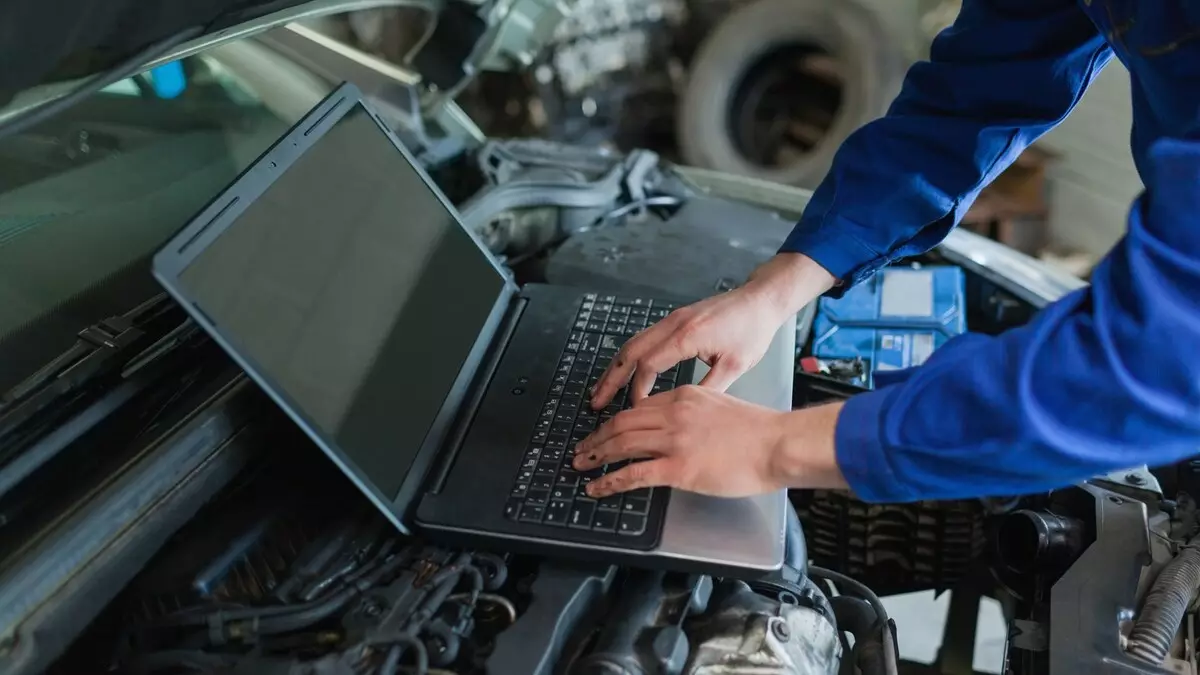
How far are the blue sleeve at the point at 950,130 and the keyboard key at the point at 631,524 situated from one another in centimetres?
36

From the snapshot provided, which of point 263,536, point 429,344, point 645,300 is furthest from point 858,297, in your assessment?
point 263,536

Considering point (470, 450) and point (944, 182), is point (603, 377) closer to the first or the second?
point (470, 450)

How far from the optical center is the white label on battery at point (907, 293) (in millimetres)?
1282

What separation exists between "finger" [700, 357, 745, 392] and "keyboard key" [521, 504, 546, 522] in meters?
0.20

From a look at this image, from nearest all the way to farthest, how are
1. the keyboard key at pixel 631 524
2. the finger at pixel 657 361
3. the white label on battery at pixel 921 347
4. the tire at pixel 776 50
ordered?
the keyboard key at pixel 631 524 → the finger at pixel 657 361 → the white label on battery at pixel 921 347 → the tire at pixel 776 50

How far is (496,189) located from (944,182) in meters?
0.65

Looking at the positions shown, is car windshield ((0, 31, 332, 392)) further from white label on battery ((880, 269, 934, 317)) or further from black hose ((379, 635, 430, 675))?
white label on battery ((880, 269, 934, 317))

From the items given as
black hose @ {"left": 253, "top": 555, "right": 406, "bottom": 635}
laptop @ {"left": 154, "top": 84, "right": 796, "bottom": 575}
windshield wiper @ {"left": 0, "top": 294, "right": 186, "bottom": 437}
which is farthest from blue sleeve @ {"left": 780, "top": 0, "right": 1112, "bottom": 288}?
windshield wiper @ {"left": 0, "top": 294, "right": 186, "bottom": 437}

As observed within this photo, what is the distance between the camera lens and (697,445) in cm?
78

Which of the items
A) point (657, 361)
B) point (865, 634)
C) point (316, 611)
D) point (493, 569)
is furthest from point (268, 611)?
point (865, 634)

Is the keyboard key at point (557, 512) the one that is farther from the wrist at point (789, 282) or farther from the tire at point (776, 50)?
the tire at point (776, 50)

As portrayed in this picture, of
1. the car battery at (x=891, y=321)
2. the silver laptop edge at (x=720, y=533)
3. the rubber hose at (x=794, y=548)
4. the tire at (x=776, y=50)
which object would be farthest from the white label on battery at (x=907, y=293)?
the tire at (x=776, y=50)

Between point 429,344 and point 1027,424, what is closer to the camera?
point 1027,424

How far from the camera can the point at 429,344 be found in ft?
3.15
